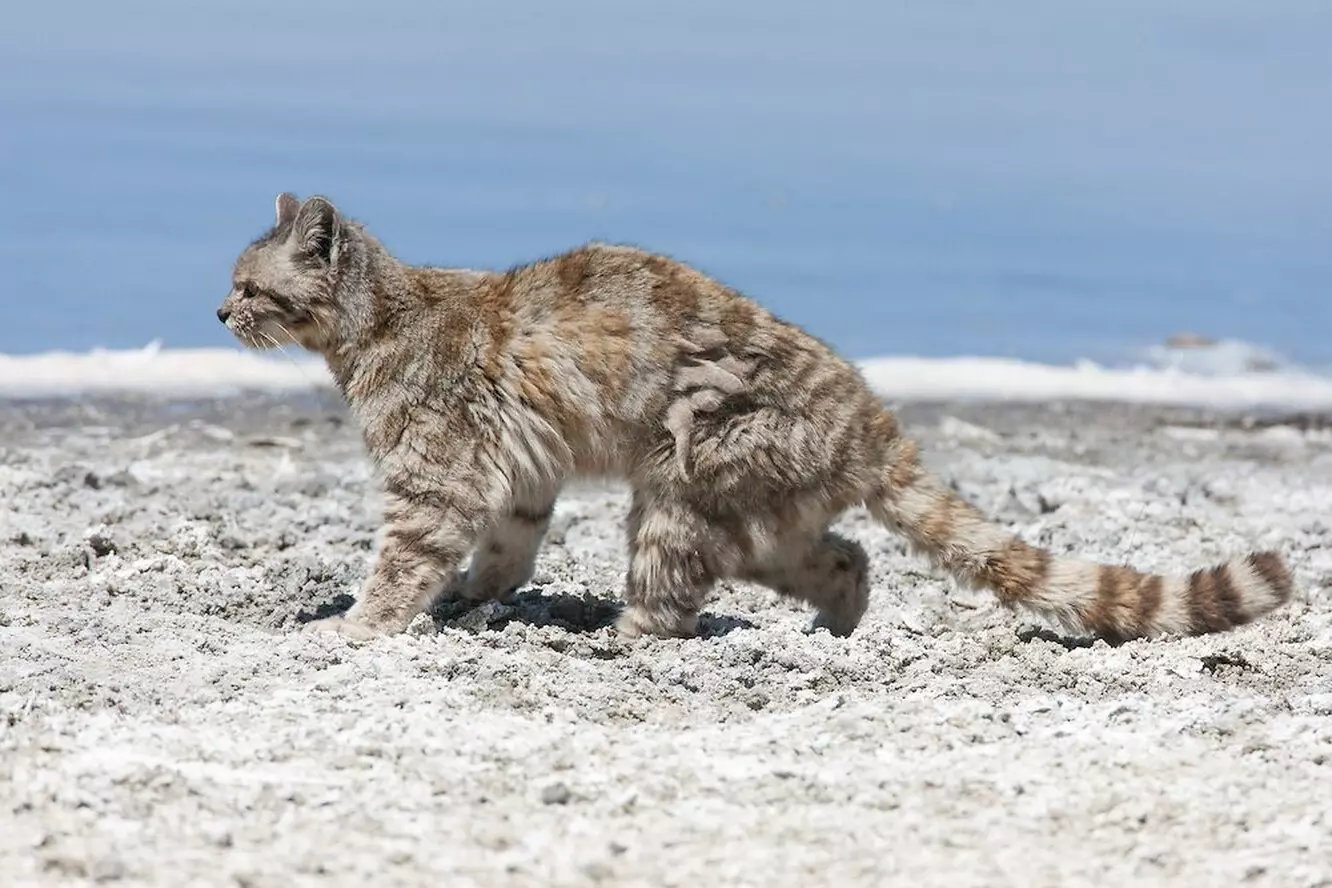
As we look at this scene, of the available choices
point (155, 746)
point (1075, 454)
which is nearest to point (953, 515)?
point (155, 746)

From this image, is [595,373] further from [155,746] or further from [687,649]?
[155,746]

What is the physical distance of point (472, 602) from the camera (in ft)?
26.2

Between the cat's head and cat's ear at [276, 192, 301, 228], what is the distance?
0.05 m

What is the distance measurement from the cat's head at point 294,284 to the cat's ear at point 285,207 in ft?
0.16

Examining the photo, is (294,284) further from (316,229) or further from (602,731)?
(602,731)

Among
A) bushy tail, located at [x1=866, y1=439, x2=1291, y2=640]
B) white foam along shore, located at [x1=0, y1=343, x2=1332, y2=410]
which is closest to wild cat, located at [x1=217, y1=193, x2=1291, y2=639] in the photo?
bushy tail, located at [x1=866, y1=439, x2=1291, y2=640]

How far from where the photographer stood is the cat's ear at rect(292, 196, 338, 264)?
7672 mm

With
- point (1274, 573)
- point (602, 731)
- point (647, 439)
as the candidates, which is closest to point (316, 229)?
point (647, 439)

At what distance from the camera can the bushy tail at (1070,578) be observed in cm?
718

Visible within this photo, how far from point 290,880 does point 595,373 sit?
321 cm

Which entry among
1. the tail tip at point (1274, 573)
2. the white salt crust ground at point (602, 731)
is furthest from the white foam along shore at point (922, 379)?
the tail tip at point (1274, 573)

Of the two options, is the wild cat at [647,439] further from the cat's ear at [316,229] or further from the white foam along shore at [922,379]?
the white foam along shore at [922,379]

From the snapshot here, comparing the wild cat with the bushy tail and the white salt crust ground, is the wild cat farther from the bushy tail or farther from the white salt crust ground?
the white salt crust ground

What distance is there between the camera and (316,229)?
25.3 feet
